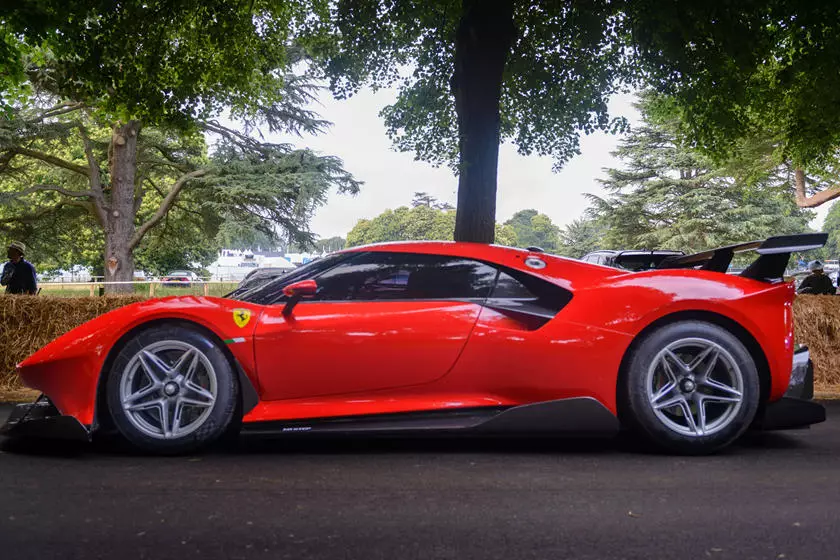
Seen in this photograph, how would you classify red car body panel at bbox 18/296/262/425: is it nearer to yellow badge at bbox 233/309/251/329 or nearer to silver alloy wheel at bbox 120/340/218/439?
yellow badge at bbox 233/309/251/329

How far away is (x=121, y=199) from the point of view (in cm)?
2952

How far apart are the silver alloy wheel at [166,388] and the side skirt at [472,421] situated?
0.32 m

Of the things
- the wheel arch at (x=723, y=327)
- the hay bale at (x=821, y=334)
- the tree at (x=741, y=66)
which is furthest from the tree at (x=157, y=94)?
the hay bale at (x=821, y=334)

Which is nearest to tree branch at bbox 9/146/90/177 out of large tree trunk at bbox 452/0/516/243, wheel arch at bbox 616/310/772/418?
large tree trunk at bbox 452/0/516/243

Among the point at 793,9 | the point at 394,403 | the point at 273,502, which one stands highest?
the point at 793,9

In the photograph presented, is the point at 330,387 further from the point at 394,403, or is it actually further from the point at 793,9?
the point at 793,9

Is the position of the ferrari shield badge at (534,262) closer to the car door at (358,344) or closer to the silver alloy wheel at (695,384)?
the car door at (358,344)

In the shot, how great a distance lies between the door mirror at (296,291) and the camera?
457 cm

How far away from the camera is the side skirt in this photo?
14.7 feet

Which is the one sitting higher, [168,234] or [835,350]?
[168,234]

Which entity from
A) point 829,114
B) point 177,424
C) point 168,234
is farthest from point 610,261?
point 168,234

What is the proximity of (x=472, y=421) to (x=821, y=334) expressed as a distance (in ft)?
20.2

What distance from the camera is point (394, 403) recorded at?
452 centimetres

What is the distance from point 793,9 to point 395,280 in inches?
404
